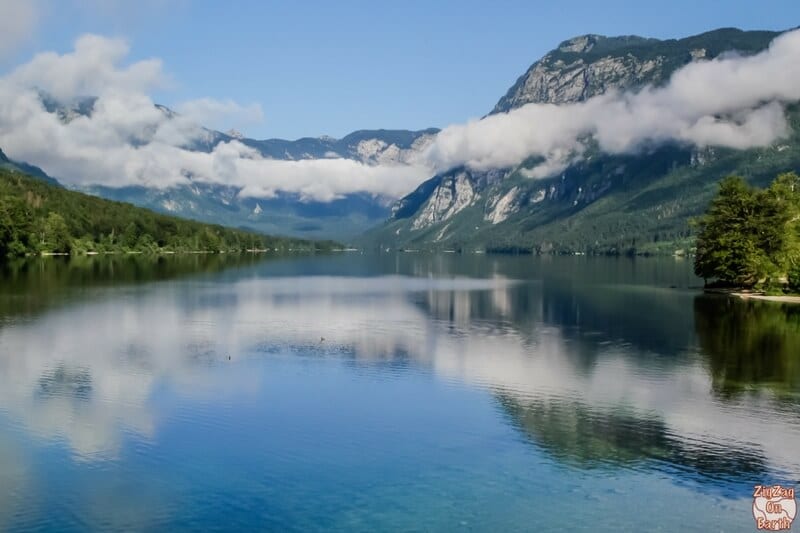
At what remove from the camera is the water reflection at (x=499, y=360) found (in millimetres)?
41906

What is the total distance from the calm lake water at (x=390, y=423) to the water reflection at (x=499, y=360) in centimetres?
26

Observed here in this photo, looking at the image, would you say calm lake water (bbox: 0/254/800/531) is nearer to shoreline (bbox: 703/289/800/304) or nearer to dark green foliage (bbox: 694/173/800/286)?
shoreline (bbox: 703/289/800/304)

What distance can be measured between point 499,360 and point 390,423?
2320 cm

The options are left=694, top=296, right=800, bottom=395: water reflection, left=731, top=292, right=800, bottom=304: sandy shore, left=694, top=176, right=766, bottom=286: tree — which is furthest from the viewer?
left=694, top=176, right=766, bottom=286: tree

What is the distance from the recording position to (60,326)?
3280 inches

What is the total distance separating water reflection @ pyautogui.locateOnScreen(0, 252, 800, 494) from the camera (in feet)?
137

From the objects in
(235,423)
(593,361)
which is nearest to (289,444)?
(235,423)

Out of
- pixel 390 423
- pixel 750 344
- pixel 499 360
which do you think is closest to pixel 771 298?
pixel 750 344

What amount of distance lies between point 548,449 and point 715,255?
107 m

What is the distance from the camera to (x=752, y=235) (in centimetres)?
13200

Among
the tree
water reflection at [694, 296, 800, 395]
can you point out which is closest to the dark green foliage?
the tree

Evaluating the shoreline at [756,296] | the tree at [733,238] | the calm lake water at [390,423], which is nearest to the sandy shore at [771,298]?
the shoreline at [756,296]

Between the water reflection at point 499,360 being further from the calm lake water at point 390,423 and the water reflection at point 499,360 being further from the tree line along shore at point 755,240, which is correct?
the tree line along shore at point 755,240

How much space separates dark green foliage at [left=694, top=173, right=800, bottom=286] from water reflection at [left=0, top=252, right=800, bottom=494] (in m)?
12.9
